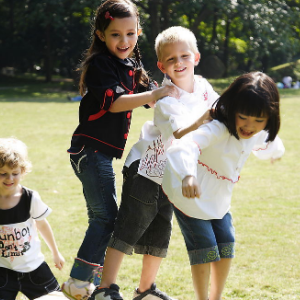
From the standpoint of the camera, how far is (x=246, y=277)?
3.73 m

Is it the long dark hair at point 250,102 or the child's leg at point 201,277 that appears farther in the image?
the child's leg at point 201,277

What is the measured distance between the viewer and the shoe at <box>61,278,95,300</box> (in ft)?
9.87

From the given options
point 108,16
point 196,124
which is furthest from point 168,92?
point 108,16

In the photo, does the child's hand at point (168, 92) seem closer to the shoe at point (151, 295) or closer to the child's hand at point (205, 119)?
the child's hand at point (205, 119)

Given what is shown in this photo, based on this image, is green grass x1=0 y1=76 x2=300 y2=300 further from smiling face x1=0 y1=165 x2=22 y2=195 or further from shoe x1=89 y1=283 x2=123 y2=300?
smiling face x1=0 y1=165 x2=22 y2=195

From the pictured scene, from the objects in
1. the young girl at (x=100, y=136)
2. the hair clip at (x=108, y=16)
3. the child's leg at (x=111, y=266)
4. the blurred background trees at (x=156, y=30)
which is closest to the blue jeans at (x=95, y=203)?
the young girl at (x=100, y=136)

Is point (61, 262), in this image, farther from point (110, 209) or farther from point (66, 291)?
point (110, 209)

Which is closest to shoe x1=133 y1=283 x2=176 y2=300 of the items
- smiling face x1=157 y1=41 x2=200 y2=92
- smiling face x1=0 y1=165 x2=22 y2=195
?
smiling face x1=0 y1=165 x2=22 y2=195

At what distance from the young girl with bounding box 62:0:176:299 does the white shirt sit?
166 mm

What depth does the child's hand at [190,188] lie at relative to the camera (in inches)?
88.5

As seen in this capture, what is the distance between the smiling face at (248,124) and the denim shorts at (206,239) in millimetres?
499

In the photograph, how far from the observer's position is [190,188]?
2.25 m

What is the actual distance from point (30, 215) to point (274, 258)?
2.01 metres

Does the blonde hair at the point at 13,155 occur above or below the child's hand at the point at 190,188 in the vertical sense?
below
